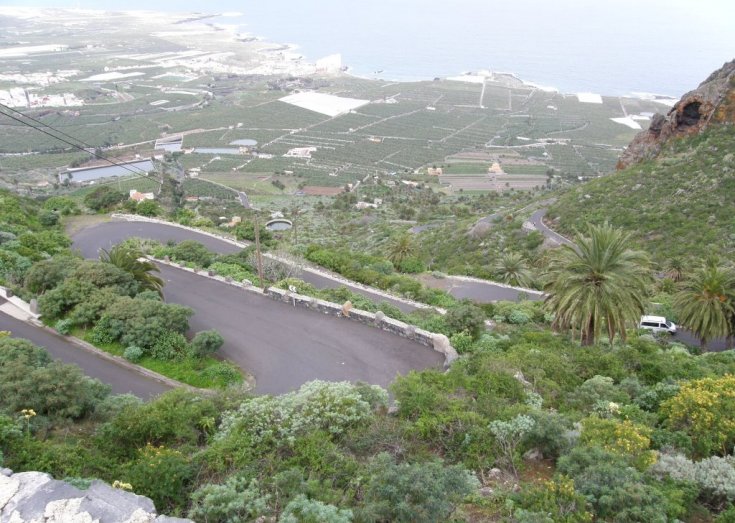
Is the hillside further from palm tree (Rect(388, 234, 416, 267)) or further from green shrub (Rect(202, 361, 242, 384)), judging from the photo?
green shrub (Rect(202, 361, 242, 384))

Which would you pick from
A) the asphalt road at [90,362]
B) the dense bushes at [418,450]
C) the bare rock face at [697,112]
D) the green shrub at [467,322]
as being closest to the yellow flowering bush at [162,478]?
the dense bushes at [418,450]

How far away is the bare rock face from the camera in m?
39.5

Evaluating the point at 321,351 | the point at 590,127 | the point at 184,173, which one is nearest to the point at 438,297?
the point at 321,351

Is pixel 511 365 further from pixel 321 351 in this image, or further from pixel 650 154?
pixel 650 154

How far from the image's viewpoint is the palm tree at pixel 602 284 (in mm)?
14789

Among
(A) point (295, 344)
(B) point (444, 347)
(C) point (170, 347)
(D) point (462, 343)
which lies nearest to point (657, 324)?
(D) point (462, 343)

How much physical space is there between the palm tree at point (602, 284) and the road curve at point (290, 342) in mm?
4079

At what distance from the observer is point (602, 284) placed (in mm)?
14859

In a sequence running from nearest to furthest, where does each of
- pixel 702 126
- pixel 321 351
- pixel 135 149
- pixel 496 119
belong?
pixel 321 351 < pixel 702 126 < pixel 135 149 < pixel 496 119

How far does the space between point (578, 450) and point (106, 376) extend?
11337 mm

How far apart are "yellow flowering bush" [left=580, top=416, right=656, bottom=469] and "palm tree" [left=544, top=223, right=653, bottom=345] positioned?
5.23m

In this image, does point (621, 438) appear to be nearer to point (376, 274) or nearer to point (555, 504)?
point (555, 504)

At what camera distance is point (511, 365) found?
13.0 meters

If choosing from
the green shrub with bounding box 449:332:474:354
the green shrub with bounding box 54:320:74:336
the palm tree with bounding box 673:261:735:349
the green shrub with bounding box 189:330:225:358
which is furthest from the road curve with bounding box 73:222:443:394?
the palm tree with bounding box 673:261:735:349
